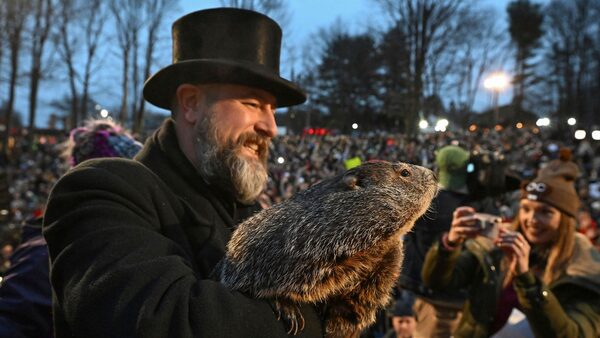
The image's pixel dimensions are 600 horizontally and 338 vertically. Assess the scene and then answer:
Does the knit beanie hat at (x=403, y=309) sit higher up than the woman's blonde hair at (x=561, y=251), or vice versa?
the woman's blonde hair at (x=561, y=251)

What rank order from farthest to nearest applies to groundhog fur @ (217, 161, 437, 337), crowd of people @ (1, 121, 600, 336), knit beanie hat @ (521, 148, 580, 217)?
crowd of people @ (1, 121, 600, 336) < knit beanie hat @ (521, 148, 580, 217) < groundhog fur @ (217, 161, 437, 337)

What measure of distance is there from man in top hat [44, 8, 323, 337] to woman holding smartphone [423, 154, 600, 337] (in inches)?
59.4

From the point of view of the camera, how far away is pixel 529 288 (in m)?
2.51

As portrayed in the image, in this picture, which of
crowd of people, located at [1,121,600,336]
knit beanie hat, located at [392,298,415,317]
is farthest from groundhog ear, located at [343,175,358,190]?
crowd of people, located at [1,121,600,336]

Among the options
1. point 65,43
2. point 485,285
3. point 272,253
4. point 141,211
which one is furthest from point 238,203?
point 65,43

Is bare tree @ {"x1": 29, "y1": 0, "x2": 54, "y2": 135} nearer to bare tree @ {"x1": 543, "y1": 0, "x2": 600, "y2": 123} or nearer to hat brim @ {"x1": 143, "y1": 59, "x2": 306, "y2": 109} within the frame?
hat brim @ {"x1": 143, "y1": 59, "x2": 306, "y2": 109}

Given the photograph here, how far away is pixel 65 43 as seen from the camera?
2628cm

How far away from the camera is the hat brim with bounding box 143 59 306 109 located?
1.90 metres

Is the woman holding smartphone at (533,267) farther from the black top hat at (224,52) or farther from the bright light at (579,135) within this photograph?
the bright light at (579,135)

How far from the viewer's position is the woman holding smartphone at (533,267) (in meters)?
2.53

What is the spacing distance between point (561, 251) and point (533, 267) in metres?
0.22

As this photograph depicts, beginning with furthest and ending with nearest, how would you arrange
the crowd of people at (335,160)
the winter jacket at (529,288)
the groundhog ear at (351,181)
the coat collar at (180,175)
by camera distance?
1. the crowd of people at (335,160)
2. the winter jacket at (529,288)
3. the coat collar at (180,175)
4. the groundhog ear at (351,181)

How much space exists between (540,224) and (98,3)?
2863 centimetres

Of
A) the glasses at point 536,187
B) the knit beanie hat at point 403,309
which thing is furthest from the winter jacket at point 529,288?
the knit beanie hat at point 403,309
